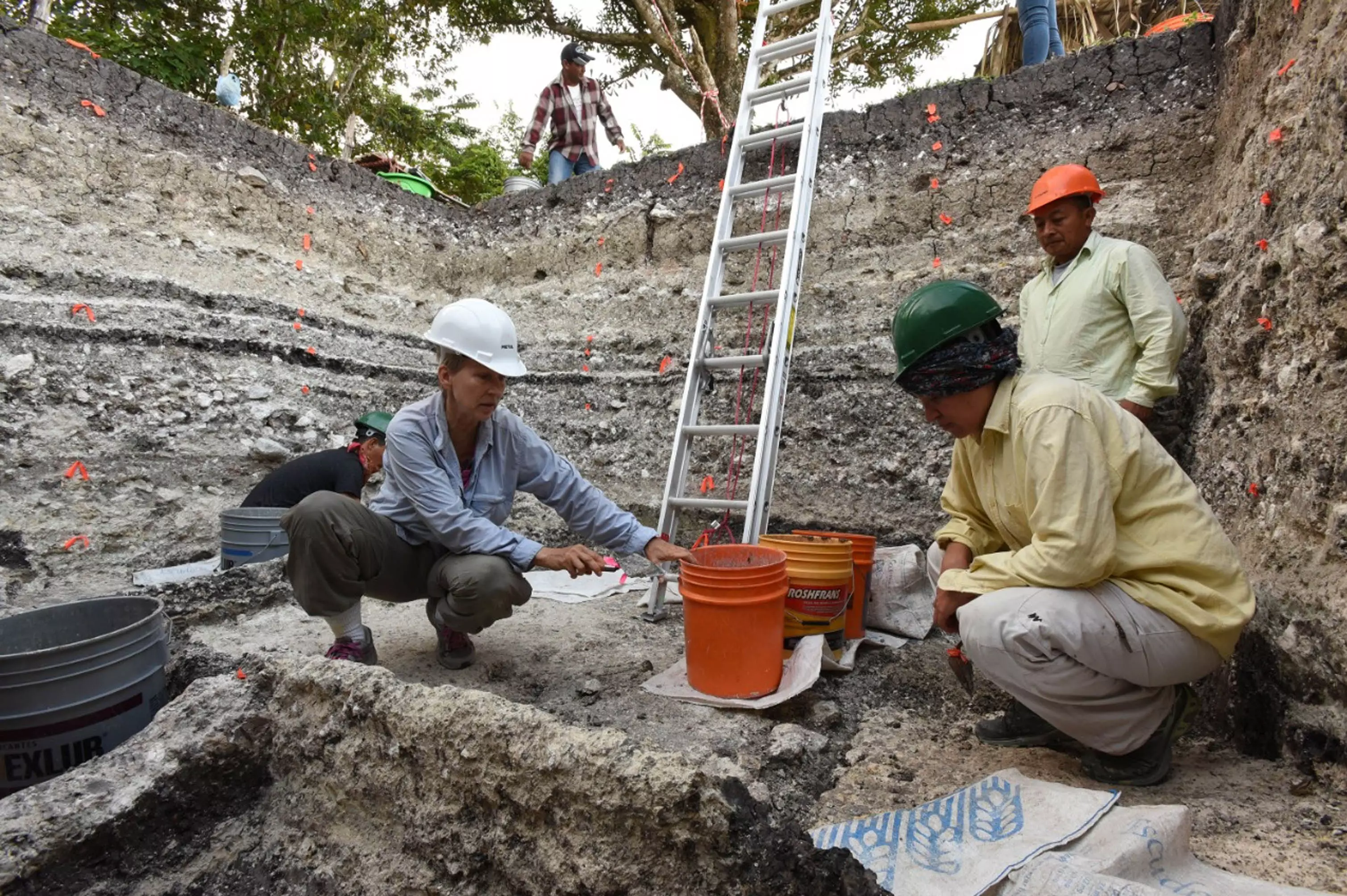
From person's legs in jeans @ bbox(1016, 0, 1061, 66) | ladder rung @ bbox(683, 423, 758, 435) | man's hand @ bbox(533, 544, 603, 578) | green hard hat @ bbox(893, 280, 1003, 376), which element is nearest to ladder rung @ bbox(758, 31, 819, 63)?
person's legs in jeans @ bbox(1016, 0, 1061, 66)

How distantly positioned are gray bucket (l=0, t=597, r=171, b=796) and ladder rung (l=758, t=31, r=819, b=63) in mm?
3791

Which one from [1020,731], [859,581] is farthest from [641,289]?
[1020,731]

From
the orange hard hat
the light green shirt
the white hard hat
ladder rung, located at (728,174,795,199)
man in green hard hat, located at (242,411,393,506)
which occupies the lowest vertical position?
man in green hard hat, located at (242,411,393,506)

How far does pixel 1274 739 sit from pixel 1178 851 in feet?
2.29

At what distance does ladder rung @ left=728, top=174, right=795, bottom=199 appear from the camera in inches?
140

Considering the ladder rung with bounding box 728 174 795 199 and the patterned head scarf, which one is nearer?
the patterned head scarf

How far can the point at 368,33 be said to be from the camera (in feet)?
35.5

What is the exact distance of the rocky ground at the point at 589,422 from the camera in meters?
1.55

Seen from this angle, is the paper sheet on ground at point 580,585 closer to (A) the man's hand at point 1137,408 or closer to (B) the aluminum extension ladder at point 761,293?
(B) the aluminum extension ladder at point 761,293

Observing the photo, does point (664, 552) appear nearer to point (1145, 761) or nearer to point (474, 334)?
point (474, 334)

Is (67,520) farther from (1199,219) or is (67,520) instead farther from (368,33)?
(368,33)

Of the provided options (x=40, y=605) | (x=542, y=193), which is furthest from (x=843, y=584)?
(x=542, y=193)

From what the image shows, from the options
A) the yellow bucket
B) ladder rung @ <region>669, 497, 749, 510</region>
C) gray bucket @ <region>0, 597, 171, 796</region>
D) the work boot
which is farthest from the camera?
ladder rung @ <region>669, 497, 749, 510</region>

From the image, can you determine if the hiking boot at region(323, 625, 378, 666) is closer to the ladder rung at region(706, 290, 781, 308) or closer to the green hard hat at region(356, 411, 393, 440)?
the green hard hat at region(356, 411, 393, 440)
